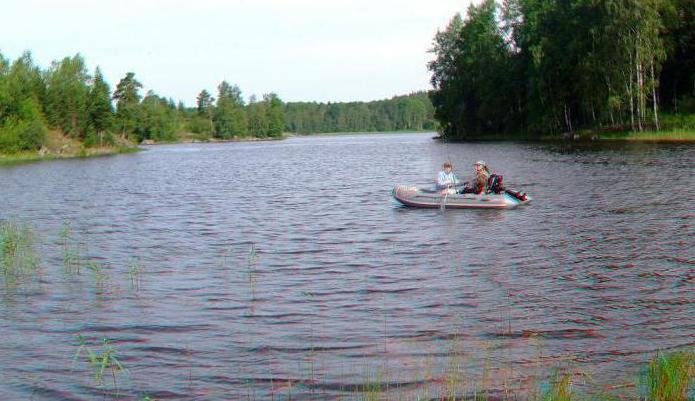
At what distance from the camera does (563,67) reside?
69125 mm

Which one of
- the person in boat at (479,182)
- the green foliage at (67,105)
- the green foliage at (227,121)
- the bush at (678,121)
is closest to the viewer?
the person in boat at (479,182)

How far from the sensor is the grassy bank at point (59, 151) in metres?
75.8

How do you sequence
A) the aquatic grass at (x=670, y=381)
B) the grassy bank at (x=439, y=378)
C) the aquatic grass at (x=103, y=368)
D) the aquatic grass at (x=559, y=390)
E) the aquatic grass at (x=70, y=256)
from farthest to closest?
the aquatic grass at (x=70, y=256), the aquatic grass at (x=103, y=368), the grassy bank at (x=439, y=378), the aquatic grass at (x=670, y=381), the aquatic grass at (x=559, y=390)

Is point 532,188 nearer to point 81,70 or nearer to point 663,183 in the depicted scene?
point 663,183

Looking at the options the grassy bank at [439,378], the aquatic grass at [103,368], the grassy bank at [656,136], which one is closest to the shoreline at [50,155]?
the grassy bank at [656,136]

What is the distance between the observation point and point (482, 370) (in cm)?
839

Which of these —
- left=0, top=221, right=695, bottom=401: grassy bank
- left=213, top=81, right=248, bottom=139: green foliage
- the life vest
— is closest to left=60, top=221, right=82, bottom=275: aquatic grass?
left=0, top=221, right=695, bottom=401: grassy bank

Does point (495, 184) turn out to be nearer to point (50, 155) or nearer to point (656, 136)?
point (656, 136)

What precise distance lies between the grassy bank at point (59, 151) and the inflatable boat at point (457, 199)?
5690 cm

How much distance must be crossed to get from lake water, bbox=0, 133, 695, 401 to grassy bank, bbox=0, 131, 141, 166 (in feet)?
178

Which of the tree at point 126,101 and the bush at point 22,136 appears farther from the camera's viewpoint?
the tree at point 126,101

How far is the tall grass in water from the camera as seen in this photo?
47.9 feet

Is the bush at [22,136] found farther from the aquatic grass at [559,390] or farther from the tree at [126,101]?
the aquatic grass at [559,390]

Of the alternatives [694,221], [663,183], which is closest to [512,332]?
[694,221]
